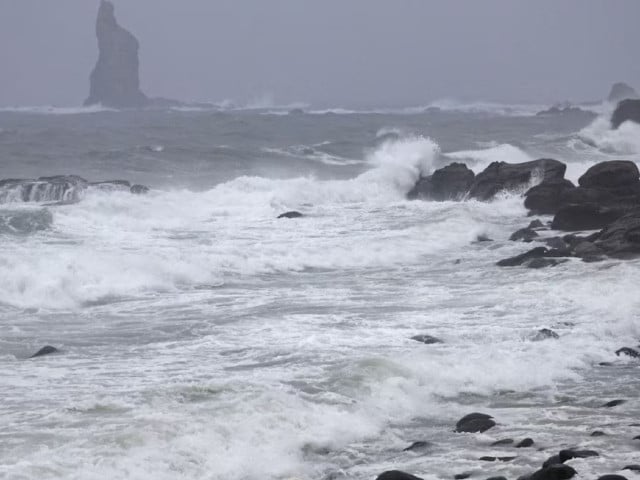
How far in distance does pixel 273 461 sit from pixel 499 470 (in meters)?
2.24

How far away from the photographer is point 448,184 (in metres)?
35.3

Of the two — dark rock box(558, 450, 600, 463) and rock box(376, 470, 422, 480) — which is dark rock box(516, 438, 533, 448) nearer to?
dark rock box(558, 450, 600, 463)

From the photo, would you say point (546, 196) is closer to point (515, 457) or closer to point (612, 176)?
point (612, 176)

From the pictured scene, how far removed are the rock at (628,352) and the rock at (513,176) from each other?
1738cm

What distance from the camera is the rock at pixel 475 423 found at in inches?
445

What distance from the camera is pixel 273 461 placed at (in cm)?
1045

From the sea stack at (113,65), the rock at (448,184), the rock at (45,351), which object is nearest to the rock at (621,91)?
the sea stack at (113,65)

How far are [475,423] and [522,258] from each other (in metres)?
11.2

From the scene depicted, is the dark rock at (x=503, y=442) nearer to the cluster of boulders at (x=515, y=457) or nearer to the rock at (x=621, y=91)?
the cluster of boulders at (x=515, y=457)

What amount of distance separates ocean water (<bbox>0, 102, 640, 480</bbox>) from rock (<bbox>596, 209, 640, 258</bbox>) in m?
1.20

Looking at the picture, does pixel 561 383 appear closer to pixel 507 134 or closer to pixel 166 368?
pixel 166 368

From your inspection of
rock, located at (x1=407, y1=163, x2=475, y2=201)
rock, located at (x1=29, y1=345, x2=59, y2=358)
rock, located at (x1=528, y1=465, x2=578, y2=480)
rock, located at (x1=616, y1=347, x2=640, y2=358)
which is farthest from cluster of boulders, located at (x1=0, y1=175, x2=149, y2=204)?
rock, located at (x1=528, y1=465, x2=578, y2=480)

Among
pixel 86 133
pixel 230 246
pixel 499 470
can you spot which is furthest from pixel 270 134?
pixel 499 470

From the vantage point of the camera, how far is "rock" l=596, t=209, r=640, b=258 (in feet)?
71.7
